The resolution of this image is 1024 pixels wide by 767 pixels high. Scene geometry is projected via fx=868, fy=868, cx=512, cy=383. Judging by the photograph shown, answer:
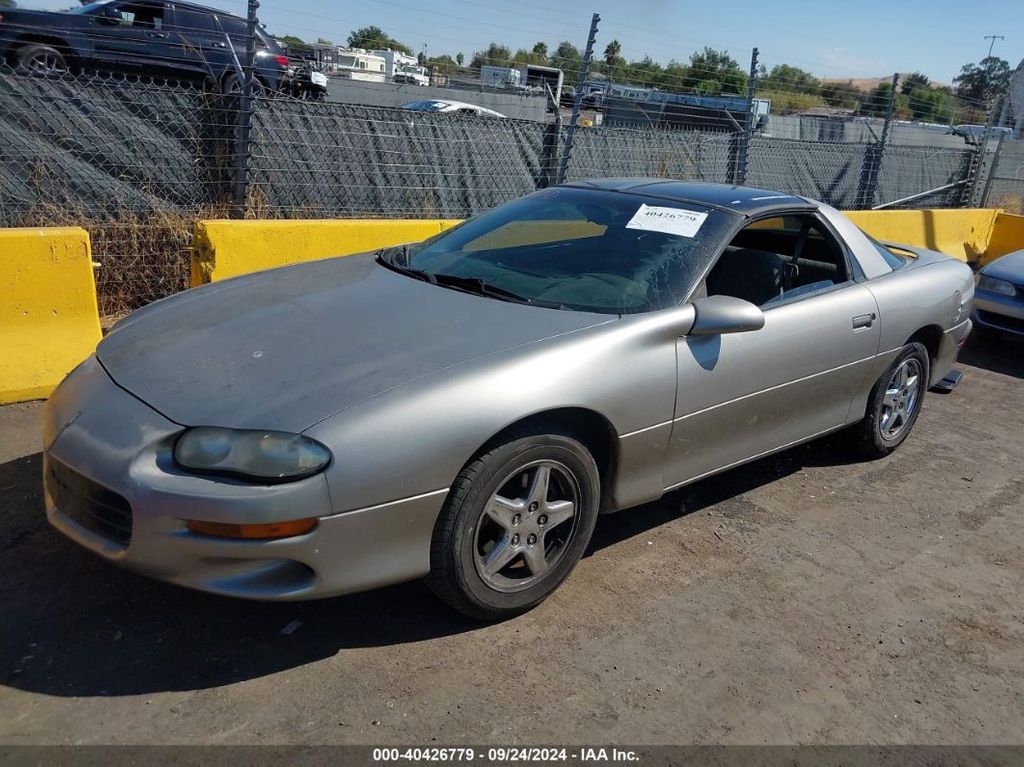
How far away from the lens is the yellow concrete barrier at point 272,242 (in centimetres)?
545

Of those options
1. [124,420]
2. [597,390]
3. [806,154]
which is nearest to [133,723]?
[124,420]

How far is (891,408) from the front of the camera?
468 centimetres

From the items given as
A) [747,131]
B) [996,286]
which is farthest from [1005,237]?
[996,286]

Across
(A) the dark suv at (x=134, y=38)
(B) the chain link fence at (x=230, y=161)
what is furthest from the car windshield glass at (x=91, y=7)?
(B) the chain link fence at (x=230, y=161)

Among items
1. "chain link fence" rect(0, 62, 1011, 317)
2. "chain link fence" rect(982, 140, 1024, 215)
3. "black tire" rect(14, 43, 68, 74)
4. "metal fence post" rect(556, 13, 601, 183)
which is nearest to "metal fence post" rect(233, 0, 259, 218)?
"chain link fence" rect(0, 62, 1011, 317)

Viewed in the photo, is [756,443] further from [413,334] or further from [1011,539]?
[413,334]

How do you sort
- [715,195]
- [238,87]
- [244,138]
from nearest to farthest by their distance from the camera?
[715,195]
[244,138]
[238,87]

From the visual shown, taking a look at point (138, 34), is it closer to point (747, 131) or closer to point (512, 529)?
point (747, 131)

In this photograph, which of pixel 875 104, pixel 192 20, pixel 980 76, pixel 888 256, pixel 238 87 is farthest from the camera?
pixel 980 76

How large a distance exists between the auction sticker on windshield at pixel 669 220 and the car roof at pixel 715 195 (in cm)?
13

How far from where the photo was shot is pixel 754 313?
339 cm

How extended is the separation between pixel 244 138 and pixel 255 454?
16.5 feet

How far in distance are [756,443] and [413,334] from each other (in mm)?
1650

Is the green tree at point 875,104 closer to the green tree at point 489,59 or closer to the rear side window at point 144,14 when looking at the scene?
the green tree at point 489,59
